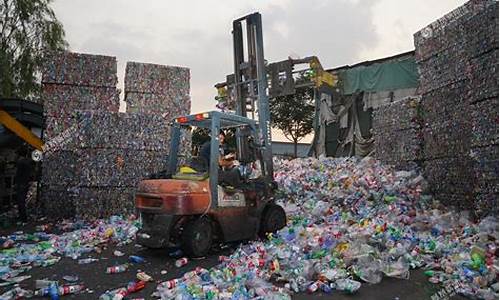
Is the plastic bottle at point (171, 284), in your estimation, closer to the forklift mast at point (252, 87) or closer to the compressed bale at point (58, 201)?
the forklift mast at point (252, 87)

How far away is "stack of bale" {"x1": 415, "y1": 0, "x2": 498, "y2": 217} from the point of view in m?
5.56

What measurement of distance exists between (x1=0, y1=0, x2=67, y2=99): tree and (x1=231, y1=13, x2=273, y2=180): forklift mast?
979 cm

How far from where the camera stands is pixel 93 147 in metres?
9.11

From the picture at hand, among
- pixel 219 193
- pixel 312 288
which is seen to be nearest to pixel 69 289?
pixel 219 193

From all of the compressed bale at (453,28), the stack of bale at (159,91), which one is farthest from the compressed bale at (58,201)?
the compressed bale at (453,28)

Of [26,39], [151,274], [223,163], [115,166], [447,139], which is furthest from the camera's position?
[26,39]

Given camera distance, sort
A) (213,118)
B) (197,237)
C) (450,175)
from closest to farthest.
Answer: (197,237), (213,118), (450,175)

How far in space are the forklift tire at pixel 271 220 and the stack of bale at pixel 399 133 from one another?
3445mm

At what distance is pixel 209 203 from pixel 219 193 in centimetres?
24

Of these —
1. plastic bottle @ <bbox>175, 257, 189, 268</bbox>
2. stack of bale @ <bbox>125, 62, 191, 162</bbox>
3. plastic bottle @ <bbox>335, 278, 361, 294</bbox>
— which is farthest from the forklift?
stack of bale @ <bbox>125, 62, 191, 162</bbox>

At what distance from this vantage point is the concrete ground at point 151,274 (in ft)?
13.8

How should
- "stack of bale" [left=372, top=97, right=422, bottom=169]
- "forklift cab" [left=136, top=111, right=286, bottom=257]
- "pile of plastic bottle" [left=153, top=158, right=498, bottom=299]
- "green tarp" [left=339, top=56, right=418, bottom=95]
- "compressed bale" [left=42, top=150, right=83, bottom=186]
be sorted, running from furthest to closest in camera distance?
"green tarp" [left=339, top=56, right=418, bottom=95], "compressed bale" [left=42, top=150, right=83, bottom=186], "stack of bale" [left=372, top=97, right=422, bottom=169], "forklift cab" [left=136, top=111, right=286, bottom=257], "pile of plastic bottle" [left=153, top=158, right=498, bottom=299]

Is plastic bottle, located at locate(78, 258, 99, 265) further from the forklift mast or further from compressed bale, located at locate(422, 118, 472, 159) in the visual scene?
compressed bale, located at locate(422, 118, 472, 159)

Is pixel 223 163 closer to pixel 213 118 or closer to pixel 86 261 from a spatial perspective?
pixel 213 118
